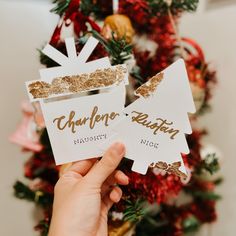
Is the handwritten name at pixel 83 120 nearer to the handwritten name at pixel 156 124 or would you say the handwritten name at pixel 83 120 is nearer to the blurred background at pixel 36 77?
the handwritten name at pixel 156 124

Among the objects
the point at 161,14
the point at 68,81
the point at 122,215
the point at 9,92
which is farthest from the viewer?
the point at 9,92

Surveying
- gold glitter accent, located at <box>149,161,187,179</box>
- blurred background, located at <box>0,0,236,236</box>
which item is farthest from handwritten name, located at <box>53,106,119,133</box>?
blurred background, located at <box>0,0,236,236</box>

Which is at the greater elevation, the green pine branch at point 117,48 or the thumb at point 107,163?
the green pine branch at point 117,48

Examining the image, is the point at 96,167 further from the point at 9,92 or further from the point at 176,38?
the point at 9,92

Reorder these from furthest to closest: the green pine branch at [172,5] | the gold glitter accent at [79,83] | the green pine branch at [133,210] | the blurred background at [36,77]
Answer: the blurred background at [36,77]
the green pine branch at [172,5]
the green pine branch at [133,210]
the gold glitter accent at [79,83]

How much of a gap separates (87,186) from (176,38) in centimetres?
50

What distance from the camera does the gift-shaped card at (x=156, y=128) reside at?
2.04ft

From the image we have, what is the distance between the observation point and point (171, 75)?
0.62 meters

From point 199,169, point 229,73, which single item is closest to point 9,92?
point 199,169

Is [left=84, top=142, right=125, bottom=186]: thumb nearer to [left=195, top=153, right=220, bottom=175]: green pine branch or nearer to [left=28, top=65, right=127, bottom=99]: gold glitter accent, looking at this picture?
[left=28, top=65, right=127, bottom=99]: gold glitter accent

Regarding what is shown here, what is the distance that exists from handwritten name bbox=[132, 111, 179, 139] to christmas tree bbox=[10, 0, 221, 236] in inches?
6.1

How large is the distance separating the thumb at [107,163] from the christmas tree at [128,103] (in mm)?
123

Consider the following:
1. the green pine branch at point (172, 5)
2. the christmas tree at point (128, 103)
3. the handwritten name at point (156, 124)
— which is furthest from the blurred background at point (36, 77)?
the handwritten name at point (156, 124)

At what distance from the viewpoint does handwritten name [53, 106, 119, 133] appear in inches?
24.2
